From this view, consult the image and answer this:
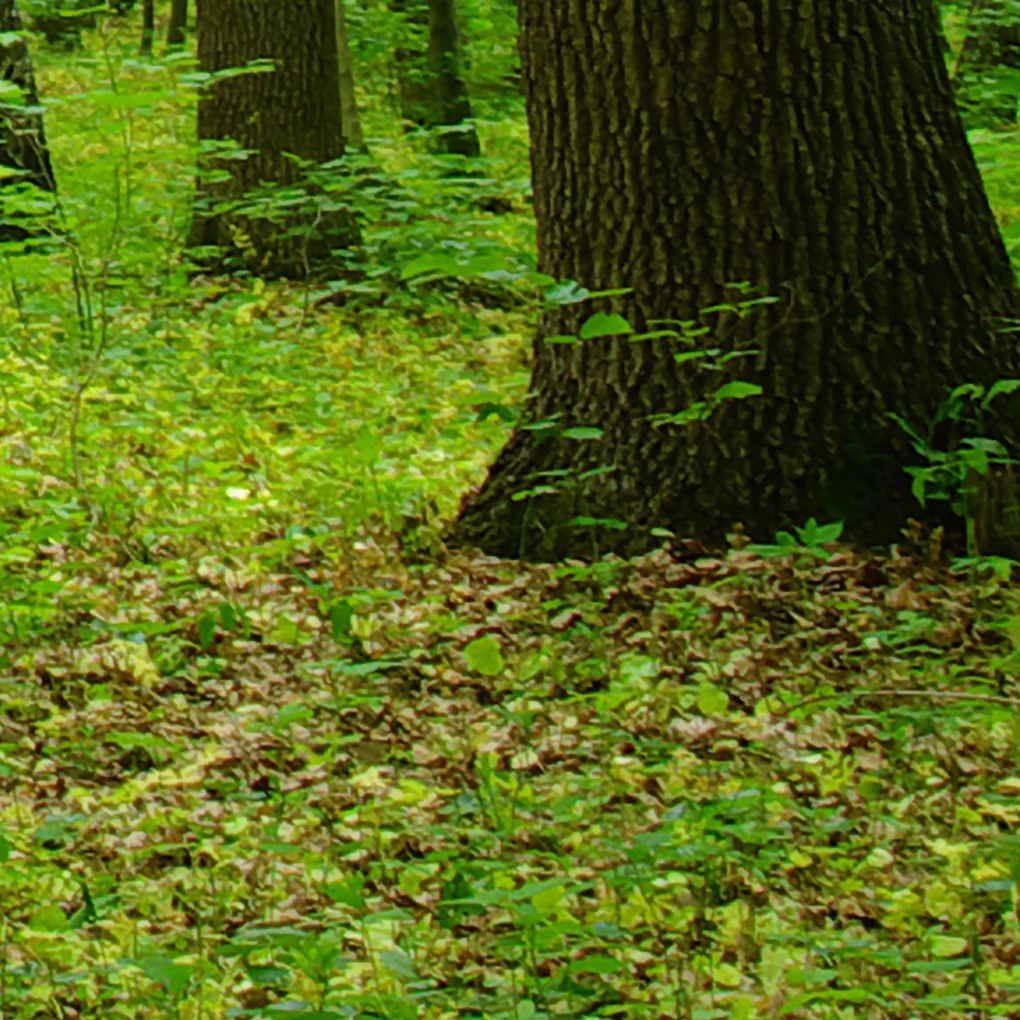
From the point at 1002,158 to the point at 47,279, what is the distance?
537 centimetres

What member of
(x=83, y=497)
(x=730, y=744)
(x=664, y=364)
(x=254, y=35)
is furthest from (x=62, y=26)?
(x=730, y=744)

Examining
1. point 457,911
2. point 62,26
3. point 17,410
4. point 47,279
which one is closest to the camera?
point 457,911

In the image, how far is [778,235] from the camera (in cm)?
480

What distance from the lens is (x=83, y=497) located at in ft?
19.8

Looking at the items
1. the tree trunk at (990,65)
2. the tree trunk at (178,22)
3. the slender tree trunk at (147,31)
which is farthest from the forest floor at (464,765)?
the slender tree trunk at (147,31)

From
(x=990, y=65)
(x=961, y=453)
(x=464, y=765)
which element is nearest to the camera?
(x=464, y=765)

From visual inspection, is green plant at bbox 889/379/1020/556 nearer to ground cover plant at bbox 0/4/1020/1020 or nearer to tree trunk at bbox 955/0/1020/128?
ground cover plant at bbox 0/4/1020/1020

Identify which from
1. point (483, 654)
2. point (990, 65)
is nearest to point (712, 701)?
point (483, 654)

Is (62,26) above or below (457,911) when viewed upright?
above

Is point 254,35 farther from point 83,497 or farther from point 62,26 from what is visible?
point 62,26

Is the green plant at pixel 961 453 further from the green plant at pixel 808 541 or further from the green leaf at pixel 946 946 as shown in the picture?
the green leaf at pixel 946 946

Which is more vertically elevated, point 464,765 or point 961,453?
point 961,453

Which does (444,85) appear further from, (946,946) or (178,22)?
(946,946)

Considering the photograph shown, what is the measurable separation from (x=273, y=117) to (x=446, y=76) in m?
4.50
